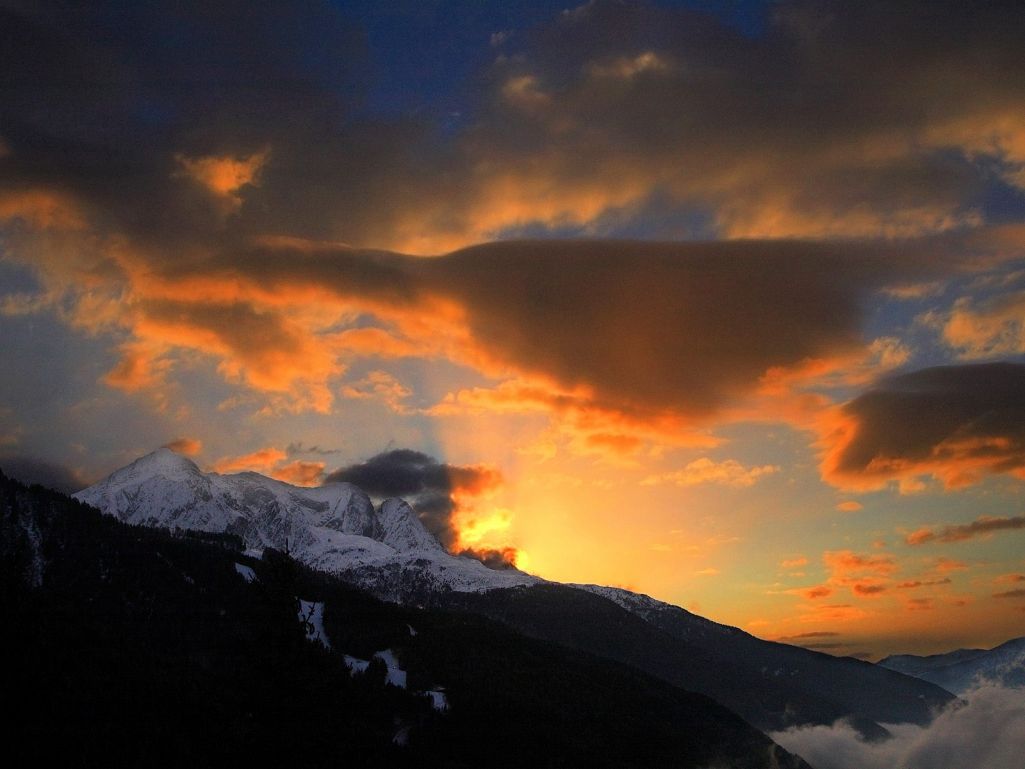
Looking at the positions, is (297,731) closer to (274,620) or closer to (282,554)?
(274,620)

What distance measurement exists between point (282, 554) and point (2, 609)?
19.0m

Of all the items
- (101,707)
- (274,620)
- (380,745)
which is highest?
(274,620)

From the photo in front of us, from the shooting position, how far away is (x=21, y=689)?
131 feet

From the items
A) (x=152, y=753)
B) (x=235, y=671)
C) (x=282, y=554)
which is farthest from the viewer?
(x=152, y=753)

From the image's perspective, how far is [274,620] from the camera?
170 ft

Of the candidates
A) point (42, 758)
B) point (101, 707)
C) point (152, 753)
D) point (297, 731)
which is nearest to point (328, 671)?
point (297, 731)

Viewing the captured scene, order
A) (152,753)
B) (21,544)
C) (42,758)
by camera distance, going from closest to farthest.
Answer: (21,544), (42,758), (152,753)

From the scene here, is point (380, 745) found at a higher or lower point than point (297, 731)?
lower

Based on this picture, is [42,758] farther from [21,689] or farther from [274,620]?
[274,620]

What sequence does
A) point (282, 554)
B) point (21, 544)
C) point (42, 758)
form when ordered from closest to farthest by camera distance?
1. point (21, 544)
2. point (42, 758)
3. point (282, 554)

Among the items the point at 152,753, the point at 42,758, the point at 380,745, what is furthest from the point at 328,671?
the point at 380,745

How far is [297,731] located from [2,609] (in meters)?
18.5

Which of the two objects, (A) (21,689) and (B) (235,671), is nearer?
(A) (21,689)

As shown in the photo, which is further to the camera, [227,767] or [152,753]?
[152,753]
